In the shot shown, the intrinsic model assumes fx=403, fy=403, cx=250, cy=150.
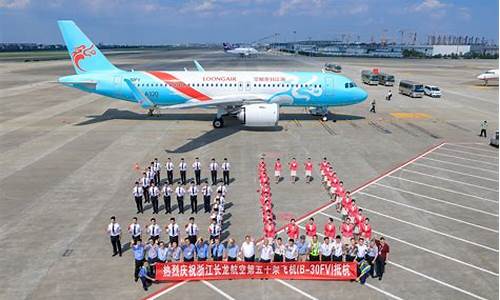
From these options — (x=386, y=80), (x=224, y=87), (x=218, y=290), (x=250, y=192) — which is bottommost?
(x=218, y=290)

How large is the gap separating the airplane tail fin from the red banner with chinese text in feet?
105

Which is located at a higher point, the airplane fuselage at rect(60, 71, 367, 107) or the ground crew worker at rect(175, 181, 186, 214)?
the airplane fuselage at rect(60, 71, 367, 107)

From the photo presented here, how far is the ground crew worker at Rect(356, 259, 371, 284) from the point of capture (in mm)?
14070

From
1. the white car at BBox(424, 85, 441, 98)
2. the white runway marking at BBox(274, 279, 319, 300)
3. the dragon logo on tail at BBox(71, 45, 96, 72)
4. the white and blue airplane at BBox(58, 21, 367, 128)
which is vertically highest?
the dragon logo on tail at BBox(71, 45, 96, 72)

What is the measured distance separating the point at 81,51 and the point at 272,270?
112 feet

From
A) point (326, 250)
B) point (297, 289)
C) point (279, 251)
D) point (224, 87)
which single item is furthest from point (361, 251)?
point (224, 87)

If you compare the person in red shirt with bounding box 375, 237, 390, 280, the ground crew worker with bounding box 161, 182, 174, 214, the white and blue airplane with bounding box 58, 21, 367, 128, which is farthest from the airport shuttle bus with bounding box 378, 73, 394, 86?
the person in red shirt with bounding box 375, 237, 390, 280

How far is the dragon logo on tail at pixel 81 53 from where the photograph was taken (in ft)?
132

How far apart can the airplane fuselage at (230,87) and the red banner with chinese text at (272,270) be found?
24874 millimetres

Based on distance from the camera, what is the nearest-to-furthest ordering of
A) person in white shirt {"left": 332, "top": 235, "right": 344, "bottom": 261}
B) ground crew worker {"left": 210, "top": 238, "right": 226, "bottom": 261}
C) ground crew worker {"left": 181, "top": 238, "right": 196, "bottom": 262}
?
ground crew worker {"left": 181, "top": 238, "right": 196, "bottom": 262} → ground crew worker {"left": 210, "top": 238, "right": 226, "bottom": 261} → person in white shirt {"left": 332, "top": 235, "right": 344, "bottom": 261}

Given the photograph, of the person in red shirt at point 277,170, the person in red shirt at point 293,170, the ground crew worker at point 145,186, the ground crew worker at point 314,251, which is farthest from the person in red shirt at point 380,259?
the ground crew worker at point 145,186

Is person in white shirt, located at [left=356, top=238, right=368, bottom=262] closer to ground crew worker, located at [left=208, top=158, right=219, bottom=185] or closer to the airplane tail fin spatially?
ground crew worker, located at [left=208, top=158, right=219, bottom=185]

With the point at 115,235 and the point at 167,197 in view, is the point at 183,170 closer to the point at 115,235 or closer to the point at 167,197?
the point at 167,197

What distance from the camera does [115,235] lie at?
15.5m
